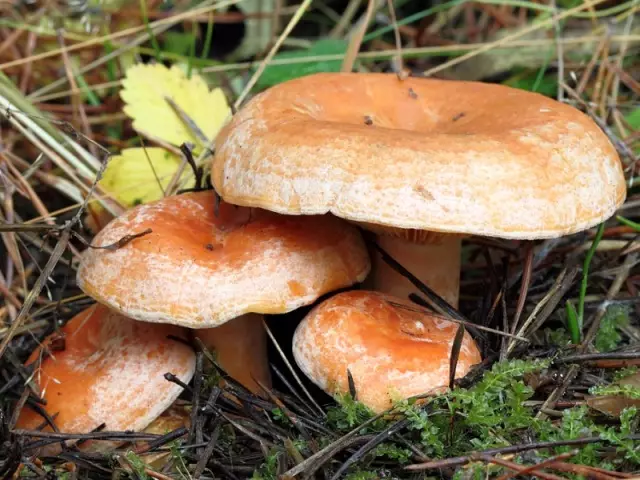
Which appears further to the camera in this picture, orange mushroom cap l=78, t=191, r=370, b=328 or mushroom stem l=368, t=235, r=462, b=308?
mushroom stem l=368, t=235, r=462, b=308

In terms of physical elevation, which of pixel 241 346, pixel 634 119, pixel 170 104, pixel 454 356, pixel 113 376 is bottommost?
pixel 241 346

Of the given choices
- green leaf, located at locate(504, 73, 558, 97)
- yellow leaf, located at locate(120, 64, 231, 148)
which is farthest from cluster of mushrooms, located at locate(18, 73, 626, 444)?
green leaf, located at locate(504, 73, 558, 97)

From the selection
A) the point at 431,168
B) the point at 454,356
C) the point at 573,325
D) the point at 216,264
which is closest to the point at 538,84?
the point at 573,325

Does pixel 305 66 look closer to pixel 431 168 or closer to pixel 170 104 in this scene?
pixel 170 104

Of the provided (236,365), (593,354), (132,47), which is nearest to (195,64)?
(132,47)

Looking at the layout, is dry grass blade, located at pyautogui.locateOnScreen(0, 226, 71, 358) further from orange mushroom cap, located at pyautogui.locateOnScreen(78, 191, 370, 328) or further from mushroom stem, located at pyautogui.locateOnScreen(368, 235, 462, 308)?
mushroom stem, located at pyautogui.locateOnScreen(368, 235, 462, 308)

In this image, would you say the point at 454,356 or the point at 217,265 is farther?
the point at 217,265

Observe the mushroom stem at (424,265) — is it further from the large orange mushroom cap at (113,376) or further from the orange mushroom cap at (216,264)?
the large orange mushroom cap at (113,376)
